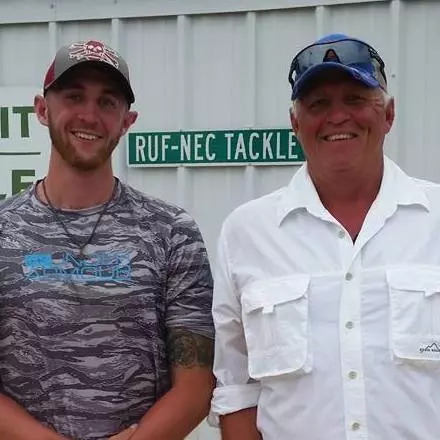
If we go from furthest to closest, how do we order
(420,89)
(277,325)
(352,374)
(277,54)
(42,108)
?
(277,54) → (420,89) → (42,108) → (277,325) → (352,374)

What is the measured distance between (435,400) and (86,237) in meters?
0.91

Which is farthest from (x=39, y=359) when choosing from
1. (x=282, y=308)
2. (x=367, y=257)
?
(x=367, y=257)

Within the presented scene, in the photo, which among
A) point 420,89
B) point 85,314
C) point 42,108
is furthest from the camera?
point 420,89

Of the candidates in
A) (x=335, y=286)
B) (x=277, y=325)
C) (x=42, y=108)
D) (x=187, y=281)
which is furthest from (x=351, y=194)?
(x=42, y=108)

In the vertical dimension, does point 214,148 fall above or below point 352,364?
above

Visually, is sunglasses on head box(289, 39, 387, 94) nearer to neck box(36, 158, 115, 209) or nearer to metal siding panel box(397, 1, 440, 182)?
neck box(36, 158, 115, 209)

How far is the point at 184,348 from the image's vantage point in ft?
6.25

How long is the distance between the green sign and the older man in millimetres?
1311

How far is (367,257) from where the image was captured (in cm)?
166

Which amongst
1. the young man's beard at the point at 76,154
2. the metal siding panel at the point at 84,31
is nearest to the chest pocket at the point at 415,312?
the young man's beard at the point at 76,154

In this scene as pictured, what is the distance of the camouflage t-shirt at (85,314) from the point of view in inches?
71.4

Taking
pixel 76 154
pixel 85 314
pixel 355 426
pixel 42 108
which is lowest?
pixel 355 426

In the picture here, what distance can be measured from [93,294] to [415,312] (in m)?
0.77

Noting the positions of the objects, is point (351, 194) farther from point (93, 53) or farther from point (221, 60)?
point (221, 60)
